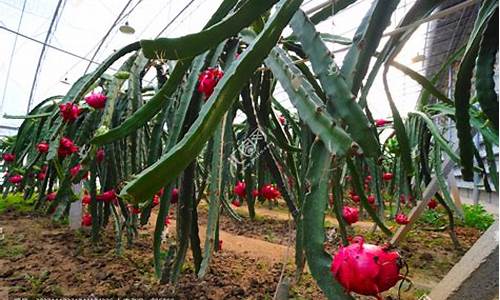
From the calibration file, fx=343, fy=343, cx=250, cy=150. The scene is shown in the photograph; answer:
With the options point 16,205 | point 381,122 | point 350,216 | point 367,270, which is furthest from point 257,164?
point 16,205

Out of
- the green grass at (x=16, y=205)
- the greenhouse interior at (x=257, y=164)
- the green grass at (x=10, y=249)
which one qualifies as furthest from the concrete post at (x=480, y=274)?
the green grass at (x=16, y=205)

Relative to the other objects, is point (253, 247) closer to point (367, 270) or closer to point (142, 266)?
point (142, 266)

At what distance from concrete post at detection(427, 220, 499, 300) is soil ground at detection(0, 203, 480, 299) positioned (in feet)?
1.11

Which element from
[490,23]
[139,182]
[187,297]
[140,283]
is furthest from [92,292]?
[490,23]

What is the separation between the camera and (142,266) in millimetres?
1204

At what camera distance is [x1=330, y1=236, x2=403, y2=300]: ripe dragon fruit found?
13.4 inches

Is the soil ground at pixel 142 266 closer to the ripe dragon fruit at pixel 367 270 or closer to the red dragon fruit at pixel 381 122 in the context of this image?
the ripe dragon fruit at pixel 367 270

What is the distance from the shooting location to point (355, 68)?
500mm

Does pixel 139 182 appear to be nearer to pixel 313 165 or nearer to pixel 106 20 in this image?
pixel 313 165

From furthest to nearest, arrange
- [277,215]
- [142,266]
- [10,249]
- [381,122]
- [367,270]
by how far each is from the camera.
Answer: [277,215] < [381,122] < [10,249] < [142,266] < [367,270]

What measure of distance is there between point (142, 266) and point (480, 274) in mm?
999

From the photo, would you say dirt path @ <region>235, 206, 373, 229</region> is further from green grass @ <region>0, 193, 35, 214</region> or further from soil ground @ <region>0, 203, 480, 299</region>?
green grass @ <region>0, 193, 35, 214</region>

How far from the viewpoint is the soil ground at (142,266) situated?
1014mm

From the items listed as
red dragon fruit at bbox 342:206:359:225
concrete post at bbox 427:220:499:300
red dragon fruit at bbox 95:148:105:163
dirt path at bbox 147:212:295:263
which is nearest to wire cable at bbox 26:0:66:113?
dirt path at bbox 147:212:295:263
